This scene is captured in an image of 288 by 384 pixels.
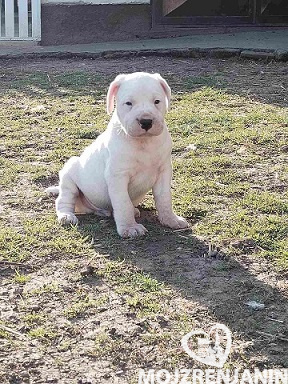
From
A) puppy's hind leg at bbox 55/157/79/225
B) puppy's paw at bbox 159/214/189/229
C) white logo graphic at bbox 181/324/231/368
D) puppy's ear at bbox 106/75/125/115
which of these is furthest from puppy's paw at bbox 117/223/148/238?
white logo graphic at bbox 181/324/231/368

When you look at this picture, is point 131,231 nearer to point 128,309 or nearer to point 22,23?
point 128,309

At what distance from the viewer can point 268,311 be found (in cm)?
390

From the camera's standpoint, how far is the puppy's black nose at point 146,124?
456 centimetres

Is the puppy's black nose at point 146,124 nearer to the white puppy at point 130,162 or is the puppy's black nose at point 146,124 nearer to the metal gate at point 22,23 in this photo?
the white puppy at point 130,162

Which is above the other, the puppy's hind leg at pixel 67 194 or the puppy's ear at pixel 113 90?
the puppy's ear at pixel 113 90

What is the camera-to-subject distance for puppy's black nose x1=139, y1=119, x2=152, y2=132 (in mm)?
4559

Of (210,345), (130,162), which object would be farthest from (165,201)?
(210,345)

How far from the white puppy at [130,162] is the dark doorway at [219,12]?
25.8 feet

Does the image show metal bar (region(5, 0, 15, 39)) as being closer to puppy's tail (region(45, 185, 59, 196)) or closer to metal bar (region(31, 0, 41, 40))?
metal bar (region(31, 0, 41, 40))

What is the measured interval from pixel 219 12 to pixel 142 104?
8.84 m

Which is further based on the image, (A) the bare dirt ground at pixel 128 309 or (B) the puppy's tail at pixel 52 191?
(B) the puppy's tail at pixel 52 191

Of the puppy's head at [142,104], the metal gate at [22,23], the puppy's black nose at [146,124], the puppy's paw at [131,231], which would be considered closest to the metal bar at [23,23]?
the metal gate at [22,23]

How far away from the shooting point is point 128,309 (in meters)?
3.91

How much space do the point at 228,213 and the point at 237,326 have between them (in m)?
1.64
